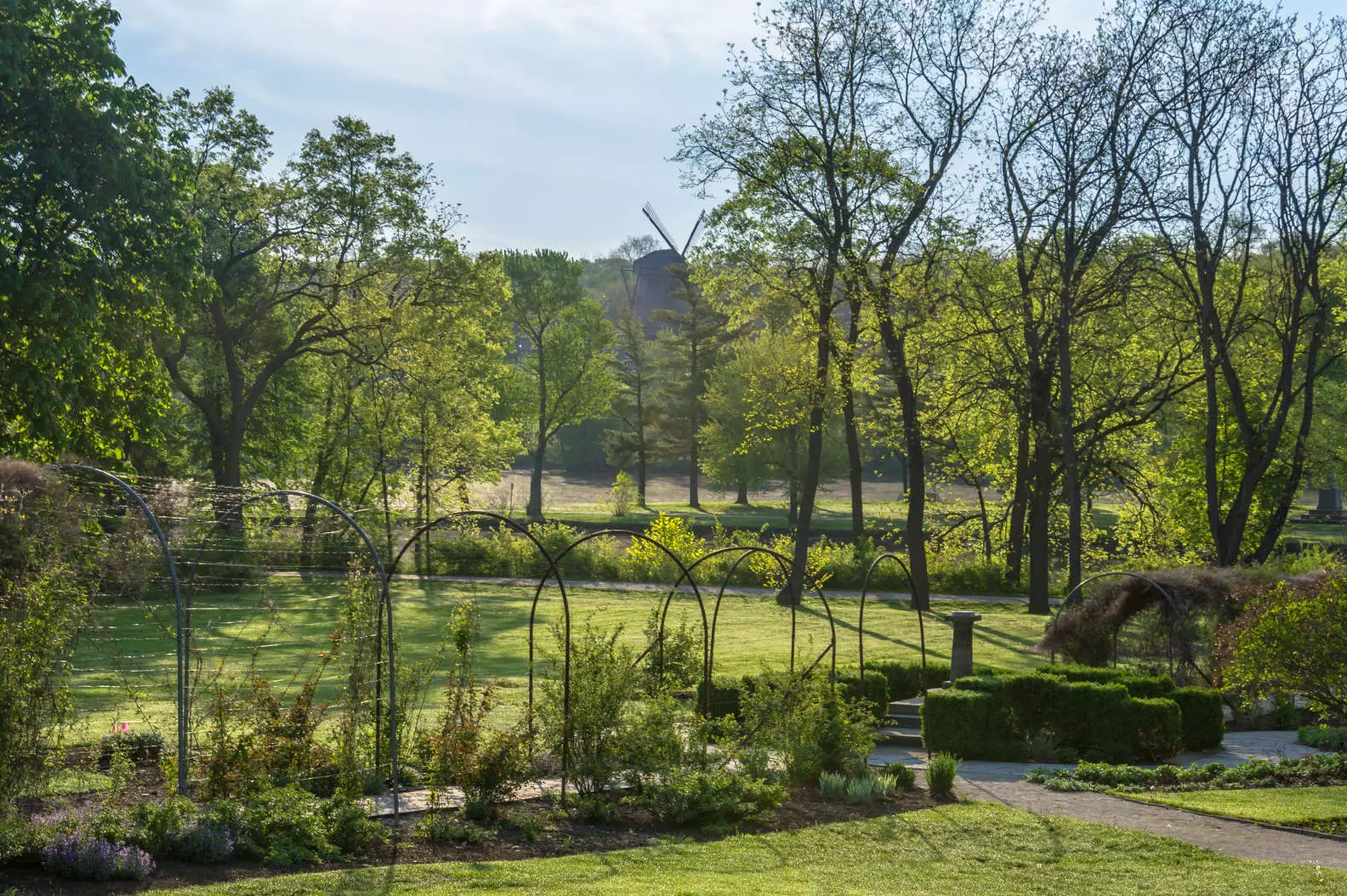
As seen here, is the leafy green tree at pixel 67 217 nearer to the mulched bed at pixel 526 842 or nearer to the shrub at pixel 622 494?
the mulched bed at pixel 526 842

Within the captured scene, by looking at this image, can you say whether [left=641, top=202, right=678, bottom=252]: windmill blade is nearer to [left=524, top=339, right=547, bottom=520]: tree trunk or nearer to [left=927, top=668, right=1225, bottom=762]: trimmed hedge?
[left=524, top=339, right=547, bottom=520]: tree trunk

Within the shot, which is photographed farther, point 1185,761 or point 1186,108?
point 1186,108

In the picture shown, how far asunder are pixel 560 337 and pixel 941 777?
144 feet

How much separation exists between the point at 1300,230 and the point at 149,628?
25230mm

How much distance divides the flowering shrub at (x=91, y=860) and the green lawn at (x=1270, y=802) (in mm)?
8825

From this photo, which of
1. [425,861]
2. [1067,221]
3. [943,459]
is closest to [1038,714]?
[425,861]

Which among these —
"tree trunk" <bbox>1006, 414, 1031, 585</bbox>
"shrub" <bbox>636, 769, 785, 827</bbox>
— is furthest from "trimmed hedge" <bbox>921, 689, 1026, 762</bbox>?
"tree trunk" <bbox>1006, 414, 1031, 585</bbox>

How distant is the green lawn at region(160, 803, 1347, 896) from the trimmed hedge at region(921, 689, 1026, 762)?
3.37 m

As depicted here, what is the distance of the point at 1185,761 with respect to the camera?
43.1 ft

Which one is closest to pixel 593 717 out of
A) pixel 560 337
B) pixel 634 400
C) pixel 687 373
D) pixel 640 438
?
pixel 560 337

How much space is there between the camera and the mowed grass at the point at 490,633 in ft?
50.5

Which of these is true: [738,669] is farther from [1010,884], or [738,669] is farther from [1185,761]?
[1010,884]

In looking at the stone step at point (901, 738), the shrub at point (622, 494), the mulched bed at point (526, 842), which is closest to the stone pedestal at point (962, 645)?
the stone step at point (901, 738)

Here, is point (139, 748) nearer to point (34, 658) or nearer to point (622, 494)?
point (34, 658)
